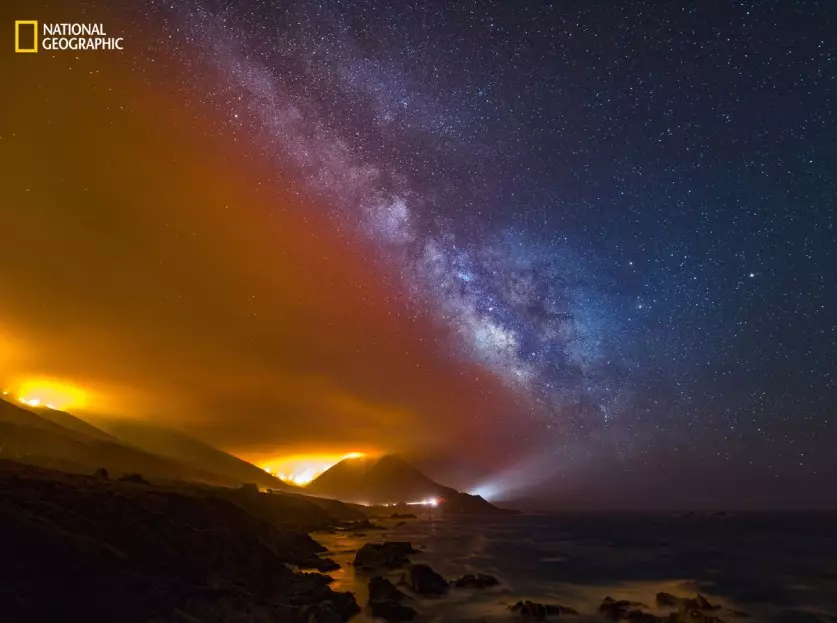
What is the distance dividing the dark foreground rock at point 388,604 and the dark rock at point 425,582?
285 centimetres

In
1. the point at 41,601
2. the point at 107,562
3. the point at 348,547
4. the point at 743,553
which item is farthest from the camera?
the point at 743,553

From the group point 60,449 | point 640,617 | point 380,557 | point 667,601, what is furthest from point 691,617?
point 60,449

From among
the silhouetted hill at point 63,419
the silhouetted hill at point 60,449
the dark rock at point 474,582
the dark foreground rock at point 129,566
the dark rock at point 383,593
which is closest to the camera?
the dark foreground rock at point 129,566

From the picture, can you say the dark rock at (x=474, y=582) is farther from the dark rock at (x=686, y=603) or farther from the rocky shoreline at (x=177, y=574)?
the dark rock at (x=686, y=603)

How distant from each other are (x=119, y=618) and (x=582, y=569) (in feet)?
164

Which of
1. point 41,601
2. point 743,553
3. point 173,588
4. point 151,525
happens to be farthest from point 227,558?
point 743,553

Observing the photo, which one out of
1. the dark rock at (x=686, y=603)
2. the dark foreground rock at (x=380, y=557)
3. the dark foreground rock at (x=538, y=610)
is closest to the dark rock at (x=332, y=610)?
the dark foreground rock at (x=538, y=610)

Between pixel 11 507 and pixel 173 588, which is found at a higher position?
pixel 11 507

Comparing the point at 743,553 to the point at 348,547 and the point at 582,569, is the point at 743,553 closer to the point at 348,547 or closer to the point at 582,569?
the point at 582,569

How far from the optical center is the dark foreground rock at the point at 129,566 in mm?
17828

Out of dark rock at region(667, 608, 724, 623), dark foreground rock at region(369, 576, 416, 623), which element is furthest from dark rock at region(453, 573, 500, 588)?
dark rock at region(667, 608, 724, 623)

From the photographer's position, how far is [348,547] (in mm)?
58688

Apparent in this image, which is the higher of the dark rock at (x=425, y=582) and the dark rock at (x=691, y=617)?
the dark rock at (x=425, y=582)

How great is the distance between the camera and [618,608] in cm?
3328
